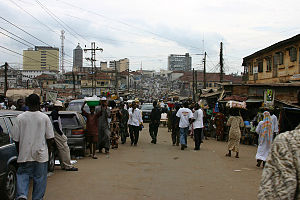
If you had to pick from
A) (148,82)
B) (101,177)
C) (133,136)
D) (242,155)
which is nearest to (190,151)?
(242,155)

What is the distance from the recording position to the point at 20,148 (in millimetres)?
5402

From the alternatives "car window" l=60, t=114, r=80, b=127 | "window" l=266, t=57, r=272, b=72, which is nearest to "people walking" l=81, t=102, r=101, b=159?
"car window" l=60, t=114, r=80, b=127

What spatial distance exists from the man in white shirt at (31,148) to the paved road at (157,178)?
4.06ft

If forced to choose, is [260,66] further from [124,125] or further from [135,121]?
[135,121]

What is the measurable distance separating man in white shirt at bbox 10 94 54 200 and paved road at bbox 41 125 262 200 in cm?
Result: 124

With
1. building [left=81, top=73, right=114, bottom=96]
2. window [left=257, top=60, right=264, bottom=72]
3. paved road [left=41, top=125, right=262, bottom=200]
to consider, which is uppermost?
window [left=257, top=60, right=264, bottom=72]

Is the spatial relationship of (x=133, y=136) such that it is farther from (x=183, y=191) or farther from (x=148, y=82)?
(x=148, y=82)

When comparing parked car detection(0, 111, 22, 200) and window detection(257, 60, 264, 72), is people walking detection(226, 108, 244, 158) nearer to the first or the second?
parked car detection(0, 111, 22, 200)

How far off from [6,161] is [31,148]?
101 cm

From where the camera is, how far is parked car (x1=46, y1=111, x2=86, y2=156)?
11434 mm

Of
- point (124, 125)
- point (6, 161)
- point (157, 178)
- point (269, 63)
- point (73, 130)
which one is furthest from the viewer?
point (269, 63)

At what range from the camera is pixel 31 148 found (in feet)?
17.6

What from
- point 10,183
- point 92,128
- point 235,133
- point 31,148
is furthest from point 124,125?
point 31,148

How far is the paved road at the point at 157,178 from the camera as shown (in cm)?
690
